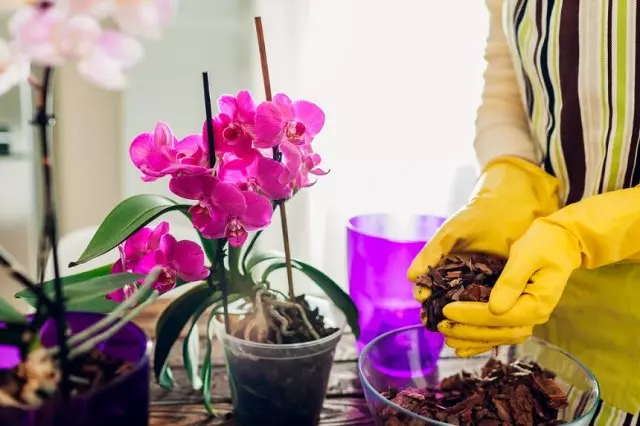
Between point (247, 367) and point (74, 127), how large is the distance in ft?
3.02

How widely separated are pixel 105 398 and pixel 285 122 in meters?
0.26

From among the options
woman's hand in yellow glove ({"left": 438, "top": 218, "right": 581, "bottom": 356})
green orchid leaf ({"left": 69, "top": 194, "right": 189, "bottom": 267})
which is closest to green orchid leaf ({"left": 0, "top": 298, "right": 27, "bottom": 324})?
green orchid leaf ({"left": 69, "top": 194, "right": 189, "bottom": 267})

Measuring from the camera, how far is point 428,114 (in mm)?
1028

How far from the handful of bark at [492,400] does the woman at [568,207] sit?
0.05 metres

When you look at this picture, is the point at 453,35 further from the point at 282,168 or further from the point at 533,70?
the point at 282,168

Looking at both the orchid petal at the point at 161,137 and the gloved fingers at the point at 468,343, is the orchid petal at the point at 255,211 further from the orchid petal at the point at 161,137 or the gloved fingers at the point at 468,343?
the gloved fingers at the point at 468,343

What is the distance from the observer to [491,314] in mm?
532

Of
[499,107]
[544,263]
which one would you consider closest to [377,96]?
[499,107]

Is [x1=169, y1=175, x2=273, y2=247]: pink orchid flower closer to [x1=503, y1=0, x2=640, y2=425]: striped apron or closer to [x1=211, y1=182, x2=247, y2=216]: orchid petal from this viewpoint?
[x1=211, y1=182, x2=247, y2=216]: orchid petal

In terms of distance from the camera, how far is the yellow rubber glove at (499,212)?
0.64 metres

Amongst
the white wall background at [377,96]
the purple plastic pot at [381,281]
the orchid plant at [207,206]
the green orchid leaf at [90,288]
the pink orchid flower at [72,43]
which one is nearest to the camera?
the pink orchid flower at [72,43]

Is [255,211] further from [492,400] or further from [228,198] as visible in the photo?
[492,400]

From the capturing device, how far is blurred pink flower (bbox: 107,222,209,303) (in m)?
0.54

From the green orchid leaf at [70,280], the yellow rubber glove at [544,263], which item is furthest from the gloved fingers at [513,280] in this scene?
the green orchid leaf at [70,280]
